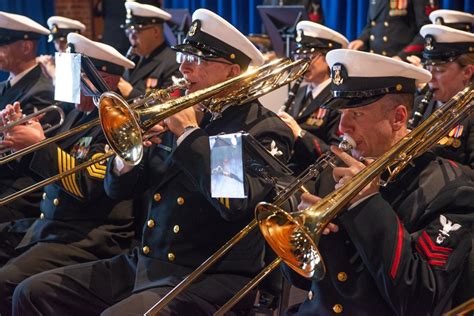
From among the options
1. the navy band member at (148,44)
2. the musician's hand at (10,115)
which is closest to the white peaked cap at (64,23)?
the navy band member at (148,44)

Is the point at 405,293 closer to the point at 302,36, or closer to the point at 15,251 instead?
the point at 15,251

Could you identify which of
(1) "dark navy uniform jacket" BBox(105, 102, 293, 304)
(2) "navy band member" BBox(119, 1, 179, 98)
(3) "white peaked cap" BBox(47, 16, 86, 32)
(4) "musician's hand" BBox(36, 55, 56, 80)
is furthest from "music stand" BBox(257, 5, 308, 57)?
(1) "dark navy uniform jacket" BBox(105, 102, 293, 304)

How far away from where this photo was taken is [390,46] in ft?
20.3

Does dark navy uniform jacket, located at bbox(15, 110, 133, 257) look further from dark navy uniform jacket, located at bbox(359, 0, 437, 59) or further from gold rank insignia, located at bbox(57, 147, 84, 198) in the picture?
dark navy uniform jacket, located at bbox(359, 0, 437, 59)

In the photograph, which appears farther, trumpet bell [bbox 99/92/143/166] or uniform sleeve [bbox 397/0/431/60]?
uniform sleeve [bbox 397/0/431/60]

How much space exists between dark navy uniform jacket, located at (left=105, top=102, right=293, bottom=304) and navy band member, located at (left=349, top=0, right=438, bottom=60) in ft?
10.1

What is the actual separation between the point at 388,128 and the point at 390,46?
378 centimetres

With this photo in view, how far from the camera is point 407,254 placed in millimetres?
2344

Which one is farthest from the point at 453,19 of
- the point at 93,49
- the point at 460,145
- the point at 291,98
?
the point at 93,49

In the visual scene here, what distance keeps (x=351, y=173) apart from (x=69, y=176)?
1.53m

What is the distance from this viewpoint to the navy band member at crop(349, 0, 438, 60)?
600 cm

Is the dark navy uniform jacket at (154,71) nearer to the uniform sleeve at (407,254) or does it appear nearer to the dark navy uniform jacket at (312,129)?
the dark navy uniform jacket at (312,129)

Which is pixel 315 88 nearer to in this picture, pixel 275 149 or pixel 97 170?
pixel 97 170

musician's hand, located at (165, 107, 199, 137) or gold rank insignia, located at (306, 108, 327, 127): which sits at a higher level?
musician's hand, located at (165, 107, 199, 137)
